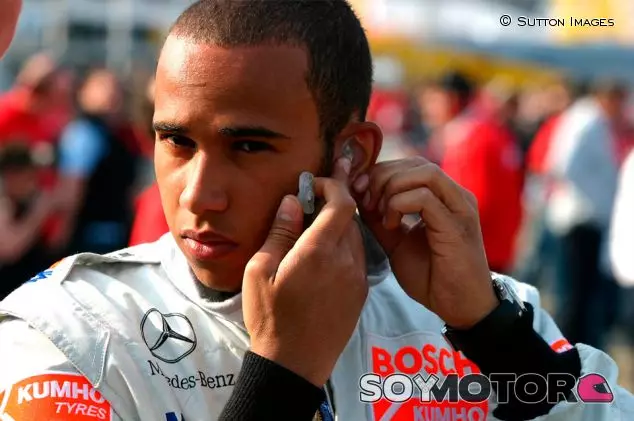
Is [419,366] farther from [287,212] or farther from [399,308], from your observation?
[287,212]

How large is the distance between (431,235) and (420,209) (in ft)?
0.23

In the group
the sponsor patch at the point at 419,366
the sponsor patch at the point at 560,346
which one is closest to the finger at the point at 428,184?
the sponsor patch at the point at 419,366

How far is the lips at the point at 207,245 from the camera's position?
211cm

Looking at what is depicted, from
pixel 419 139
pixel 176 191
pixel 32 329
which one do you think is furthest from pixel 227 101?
pixel 419 139

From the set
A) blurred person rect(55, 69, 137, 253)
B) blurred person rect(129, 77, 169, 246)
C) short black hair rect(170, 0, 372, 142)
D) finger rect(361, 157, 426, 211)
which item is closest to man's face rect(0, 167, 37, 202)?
blurred person rect(55, 69, 137, 253)

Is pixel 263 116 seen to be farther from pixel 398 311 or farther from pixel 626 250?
pixel 626 250

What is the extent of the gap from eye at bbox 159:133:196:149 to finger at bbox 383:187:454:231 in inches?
16.7

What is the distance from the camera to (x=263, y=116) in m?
2.09

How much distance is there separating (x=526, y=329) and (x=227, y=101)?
809 mm

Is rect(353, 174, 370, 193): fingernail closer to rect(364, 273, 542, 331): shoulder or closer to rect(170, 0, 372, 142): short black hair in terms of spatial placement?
rect(170, 0, 372, 142): short black hair

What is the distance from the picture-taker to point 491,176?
7.53m

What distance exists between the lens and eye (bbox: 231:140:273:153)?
2.10 metres

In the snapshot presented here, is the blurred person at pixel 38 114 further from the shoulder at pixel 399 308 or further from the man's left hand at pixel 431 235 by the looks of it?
the man's left hand at pixel 431 235

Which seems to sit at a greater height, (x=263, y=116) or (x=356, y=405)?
(x=263, y=116)
